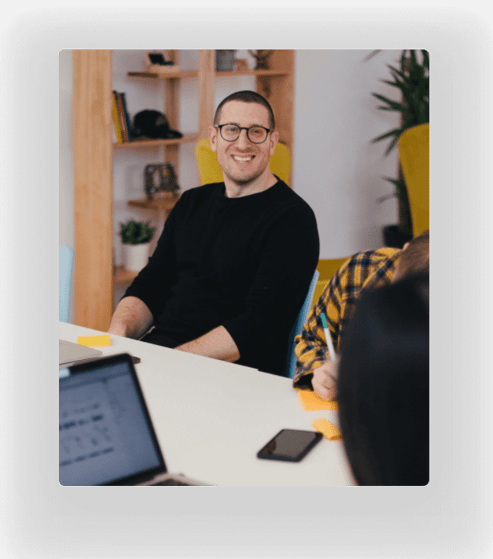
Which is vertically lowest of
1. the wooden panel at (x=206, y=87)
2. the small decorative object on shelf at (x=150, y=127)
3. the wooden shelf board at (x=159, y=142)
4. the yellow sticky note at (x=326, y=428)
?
the yellow sticky note at (x=326, y=428)

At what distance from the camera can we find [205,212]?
2.04m

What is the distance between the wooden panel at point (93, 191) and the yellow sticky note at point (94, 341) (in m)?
1.27

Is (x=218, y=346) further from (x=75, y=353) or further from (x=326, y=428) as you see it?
(x=326, y=428)

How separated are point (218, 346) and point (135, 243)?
1.44 metres

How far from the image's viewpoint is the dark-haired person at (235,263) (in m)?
1.83

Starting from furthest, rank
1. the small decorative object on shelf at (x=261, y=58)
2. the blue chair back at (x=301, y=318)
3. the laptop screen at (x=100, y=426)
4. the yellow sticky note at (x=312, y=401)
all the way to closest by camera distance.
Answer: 1. the small decorative object on shelf at (x=261, y=58)
2. the blue chair back at (x=301, y=318)
3. the yellow sticky note at (x=312, y=401)
4. the laptop screen at (x=100, y=426)

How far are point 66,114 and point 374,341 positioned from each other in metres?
2.82

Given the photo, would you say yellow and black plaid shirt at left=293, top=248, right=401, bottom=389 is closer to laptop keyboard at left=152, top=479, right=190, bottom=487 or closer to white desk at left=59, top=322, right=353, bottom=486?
white desk at left=59, top=322, right=353, bottom=486

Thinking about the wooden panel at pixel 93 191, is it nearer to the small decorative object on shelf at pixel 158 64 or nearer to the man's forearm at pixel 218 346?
Answer: the small decorative object on shelf at pixel 158 64

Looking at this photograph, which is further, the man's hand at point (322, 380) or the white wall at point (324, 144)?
the white wall at point (324, 144)

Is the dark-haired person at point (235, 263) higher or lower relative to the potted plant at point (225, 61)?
lower

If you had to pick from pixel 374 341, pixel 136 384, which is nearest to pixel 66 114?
pixel 136 384

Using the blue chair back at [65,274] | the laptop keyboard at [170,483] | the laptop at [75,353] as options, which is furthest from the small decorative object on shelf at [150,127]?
the laptop keyboard at [170,483]

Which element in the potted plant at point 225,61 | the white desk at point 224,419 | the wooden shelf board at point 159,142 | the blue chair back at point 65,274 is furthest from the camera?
the potted plant at point 225,61
